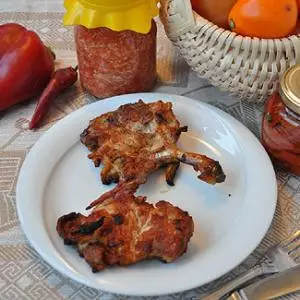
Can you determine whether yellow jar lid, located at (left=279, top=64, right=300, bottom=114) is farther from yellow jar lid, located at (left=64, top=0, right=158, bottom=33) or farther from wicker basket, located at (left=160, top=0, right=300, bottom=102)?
yellow jar lid, located at (left=64, top=0, right=158, bottom=33)

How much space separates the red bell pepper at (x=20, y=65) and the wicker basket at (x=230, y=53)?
0.25 m

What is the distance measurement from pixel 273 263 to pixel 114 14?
45cm

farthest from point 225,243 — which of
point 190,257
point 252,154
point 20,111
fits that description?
point 20,111

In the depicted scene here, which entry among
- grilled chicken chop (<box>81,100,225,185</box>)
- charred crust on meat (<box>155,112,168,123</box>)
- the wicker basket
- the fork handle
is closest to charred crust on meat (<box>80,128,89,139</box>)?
grilled chicken chop (<box>81,100,225,185</box>)

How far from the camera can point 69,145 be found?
944 millimetres

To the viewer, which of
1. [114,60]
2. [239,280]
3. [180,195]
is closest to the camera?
[239,280]

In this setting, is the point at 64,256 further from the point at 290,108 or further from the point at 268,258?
the point at 290,108

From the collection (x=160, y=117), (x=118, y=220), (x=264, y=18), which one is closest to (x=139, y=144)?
(x=160, y=117)

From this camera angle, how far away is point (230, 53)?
92 centimetres

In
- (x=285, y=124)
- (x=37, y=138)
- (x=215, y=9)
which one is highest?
(x=215, y=9)

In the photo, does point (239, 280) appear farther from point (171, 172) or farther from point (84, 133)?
point (84, 133)

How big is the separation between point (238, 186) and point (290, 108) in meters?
0.14

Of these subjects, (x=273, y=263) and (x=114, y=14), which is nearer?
(x=273, y=263)

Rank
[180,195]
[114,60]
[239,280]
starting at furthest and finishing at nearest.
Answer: [114,60], [180,195], [239,280]
